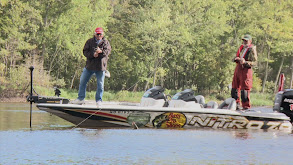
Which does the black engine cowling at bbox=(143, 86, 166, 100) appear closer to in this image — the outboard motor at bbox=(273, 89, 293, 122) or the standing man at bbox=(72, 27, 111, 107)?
the standing man at bbox=(72, 27, 111, 107)

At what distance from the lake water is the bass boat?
0.34 m

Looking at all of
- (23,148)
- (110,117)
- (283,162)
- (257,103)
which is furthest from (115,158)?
(257,103)

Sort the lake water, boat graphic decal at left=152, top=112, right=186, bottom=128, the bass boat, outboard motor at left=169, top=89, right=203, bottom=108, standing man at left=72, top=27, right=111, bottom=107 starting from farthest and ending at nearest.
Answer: outboard motor at left=169, top=89, right=203, bottom=108 < boat graphic decal at left=152, top=112, right=186, bottom=128 < the bass boat < standing man at left=72, top=27, right=111, bottom=107 < the lake water

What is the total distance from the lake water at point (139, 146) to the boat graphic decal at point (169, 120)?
37cm

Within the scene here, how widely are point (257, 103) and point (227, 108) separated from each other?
3062 centimetres

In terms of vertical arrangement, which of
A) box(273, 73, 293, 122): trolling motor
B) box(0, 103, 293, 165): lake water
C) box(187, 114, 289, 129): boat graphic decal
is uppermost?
box(273, 73, 293, 122): trolling motor

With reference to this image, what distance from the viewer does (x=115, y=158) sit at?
35.8ft

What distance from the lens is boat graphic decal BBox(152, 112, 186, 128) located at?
16.0m

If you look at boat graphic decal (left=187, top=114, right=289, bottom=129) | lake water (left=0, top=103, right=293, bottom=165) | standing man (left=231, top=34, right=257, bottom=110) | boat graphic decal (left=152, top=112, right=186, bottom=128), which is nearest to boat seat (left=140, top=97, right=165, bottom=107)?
boat graphic decal (left=152, top=112, right=186, bottom=128)

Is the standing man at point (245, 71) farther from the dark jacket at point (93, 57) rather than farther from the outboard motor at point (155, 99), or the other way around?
the dark jacket at point (93, 57)

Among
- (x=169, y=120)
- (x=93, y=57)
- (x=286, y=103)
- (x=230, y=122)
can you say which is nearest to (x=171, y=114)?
(x=169, y=120)

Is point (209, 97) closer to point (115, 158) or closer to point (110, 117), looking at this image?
point (110, 117)

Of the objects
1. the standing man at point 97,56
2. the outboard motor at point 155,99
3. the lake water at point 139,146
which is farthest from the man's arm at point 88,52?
the outboard motor at point 155,99

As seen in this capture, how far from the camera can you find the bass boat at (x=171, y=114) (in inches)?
611
